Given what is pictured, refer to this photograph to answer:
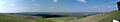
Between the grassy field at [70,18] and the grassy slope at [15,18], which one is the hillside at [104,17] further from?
the grassy slope at [15,18]

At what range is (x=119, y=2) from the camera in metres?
4.11

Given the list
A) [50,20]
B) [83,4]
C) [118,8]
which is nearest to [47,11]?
[50,20]

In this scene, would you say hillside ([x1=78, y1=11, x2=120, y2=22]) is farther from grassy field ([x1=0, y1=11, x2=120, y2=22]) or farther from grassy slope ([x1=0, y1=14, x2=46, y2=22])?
grassy slope ([x1=0, y1=14, x2=46, y2=22])

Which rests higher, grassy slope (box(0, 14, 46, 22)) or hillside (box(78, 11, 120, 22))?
grassy slope (box(0, 14, 46, 22))

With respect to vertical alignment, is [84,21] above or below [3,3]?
below

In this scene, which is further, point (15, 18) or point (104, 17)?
point (104, 17)

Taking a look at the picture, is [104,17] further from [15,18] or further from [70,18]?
[15,18]

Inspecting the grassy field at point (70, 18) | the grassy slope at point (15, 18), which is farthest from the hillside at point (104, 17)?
the grassy slope at point (15, 18)

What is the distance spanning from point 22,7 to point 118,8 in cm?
122

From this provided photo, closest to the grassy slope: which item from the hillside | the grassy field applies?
the grassy field

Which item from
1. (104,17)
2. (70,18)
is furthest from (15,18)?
(104,17)

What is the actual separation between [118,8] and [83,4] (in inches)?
17.9

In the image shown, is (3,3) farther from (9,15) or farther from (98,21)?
(98,21)

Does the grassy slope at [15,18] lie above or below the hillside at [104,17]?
above
